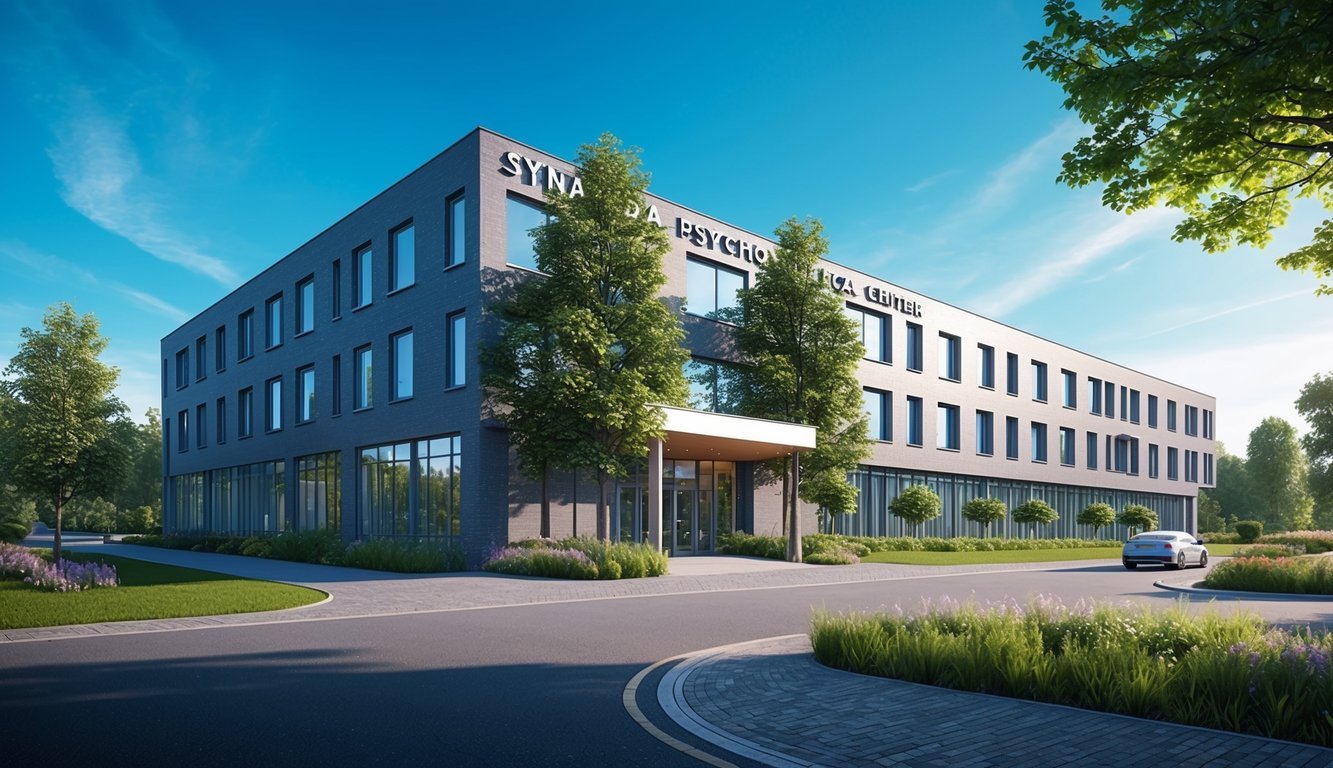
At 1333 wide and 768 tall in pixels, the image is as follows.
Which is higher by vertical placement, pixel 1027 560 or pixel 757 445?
pixel 757 445

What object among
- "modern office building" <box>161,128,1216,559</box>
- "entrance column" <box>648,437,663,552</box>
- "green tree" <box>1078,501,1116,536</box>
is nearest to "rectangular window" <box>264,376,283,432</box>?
"modern office building" <box>161,128,1216,559</box>

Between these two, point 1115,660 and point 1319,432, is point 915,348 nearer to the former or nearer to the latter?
point 1115,660

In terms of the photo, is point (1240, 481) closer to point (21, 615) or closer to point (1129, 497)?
point (1129, 497)

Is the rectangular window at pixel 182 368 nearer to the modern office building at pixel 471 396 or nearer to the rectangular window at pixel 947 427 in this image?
the modern office building at pixel 471 396

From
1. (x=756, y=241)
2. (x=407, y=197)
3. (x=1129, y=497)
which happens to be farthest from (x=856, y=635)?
(x=1129, y=497)

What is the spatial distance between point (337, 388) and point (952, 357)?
29.1 m

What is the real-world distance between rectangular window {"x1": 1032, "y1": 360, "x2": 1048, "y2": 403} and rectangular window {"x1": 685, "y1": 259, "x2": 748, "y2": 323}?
84.3 ft

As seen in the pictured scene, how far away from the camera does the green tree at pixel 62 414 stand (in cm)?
2570

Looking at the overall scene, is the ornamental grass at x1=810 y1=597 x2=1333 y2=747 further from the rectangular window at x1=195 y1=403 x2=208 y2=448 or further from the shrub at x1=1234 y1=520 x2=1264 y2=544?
the shrub at x1=1234 y1=520 x2=1264 y2=544

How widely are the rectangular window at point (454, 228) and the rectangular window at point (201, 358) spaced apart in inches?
949

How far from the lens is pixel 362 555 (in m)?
23.6

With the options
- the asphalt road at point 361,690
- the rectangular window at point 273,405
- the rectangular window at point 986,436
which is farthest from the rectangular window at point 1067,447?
the rectangular window at point 273,405

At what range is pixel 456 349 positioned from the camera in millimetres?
25250

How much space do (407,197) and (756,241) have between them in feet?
42.5
